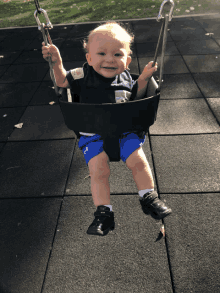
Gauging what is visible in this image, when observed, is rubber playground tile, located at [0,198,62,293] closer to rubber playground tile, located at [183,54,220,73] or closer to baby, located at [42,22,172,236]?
baby, located at [42,22,172,236]

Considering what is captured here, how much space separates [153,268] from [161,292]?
138mm

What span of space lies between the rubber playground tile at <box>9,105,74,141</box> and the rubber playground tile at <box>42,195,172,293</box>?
45.1 inches

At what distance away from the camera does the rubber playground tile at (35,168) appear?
2072mm

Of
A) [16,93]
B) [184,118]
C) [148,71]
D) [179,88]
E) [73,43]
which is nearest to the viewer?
[148,71]

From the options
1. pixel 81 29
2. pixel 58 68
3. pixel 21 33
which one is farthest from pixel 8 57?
pixel 58 68

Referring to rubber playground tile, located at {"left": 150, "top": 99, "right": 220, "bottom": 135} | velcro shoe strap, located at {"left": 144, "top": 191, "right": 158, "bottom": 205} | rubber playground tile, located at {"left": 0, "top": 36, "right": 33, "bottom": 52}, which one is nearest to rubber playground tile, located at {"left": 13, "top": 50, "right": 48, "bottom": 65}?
rubber playground tile, located at {"left": 0, "top": 36, "right": 33, "bottom": 52}

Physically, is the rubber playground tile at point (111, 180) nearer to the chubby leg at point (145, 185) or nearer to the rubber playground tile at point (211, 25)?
the chubby leg at point (145, 185)

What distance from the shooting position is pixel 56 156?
2.41 m

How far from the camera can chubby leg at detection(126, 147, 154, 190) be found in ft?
5.49

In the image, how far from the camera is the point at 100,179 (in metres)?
1.69

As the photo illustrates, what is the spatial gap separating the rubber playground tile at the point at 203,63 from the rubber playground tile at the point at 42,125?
233cm

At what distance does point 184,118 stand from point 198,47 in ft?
8.24

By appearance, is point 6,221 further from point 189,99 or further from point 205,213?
point 189,99

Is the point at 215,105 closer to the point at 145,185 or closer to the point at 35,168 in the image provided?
the point at 145,185
